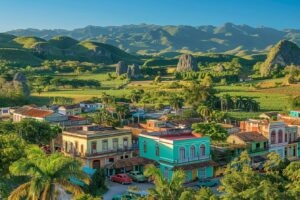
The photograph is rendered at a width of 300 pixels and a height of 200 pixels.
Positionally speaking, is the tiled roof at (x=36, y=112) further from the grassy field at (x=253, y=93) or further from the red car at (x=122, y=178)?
the grassy field at (x=253, y=93)

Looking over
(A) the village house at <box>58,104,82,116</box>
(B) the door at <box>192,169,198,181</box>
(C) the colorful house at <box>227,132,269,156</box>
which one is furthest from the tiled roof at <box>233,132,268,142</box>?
(A) the village house at <box>58,104,82,116</box>

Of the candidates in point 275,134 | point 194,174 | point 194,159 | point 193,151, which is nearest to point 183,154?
point 193,151

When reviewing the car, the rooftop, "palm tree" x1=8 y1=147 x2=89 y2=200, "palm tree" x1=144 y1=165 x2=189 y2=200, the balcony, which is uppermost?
"palm tree" x1=8 y1=147 x2=89 y2=200

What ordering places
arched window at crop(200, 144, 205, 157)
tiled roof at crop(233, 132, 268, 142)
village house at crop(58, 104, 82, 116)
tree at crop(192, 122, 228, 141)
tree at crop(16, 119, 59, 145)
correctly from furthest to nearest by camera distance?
village house at crop(58, 104, 82, 116), tree at crop(192, 122, 228, 141), tiled roof at crop(233, 132, 268, 142), tree at crop(16, 119, 59, 145), arched window at crop(200, 144, 205, 157)

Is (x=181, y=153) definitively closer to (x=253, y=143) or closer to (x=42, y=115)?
(x=253, y=143)

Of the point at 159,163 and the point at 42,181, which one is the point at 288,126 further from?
the point at 42,181

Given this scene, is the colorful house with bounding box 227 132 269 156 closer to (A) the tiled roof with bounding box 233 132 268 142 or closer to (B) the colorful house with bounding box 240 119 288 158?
(A) the tiled roof with bounding box 233 132 268 142
